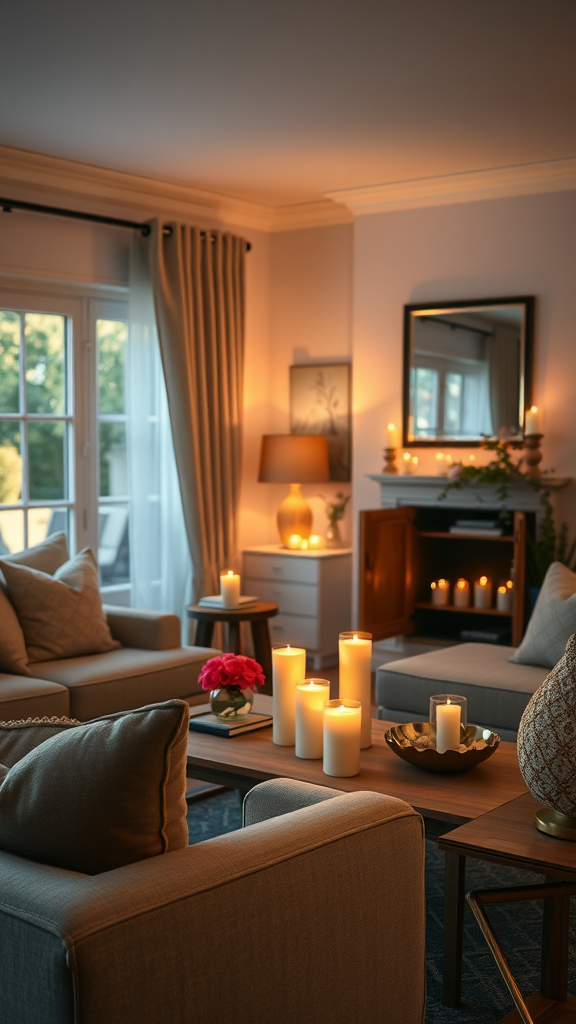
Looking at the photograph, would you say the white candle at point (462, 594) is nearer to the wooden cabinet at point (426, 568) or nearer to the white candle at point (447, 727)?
the wooden cabinet at point (426, 568)

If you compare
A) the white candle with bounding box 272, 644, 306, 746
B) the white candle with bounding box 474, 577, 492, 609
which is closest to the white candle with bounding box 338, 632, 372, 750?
the white candle with bounding box 272, 644, 306, 746

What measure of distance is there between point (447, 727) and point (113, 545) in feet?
11.2

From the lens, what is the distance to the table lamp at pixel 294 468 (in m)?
5.98

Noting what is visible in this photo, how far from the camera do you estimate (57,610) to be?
4.05 meters

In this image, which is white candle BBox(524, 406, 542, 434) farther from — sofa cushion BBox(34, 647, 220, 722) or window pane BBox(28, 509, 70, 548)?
window pane BBox(28, 509, 70, 548)

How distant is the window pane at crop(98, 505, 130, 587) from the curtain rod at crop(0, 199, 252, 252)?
58.4 inches

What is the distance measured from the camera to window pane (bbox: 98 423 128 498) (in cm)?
568

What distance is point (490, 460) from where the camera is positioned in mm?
5578

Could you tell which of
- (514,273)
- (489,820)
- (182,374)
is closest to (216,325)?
(182,374)

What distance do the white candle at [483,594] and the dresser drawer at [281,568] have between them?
0.91 metres

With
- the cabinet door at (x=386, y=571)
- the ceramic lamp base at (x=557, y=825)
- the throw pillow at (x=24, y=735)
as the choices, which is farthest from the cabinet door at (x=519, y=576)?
the throw pillow at (x=24, y=735)

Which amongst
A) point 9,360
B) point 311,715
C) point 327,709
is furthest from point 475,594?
point 327,709

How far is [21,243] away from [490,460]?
2.62m

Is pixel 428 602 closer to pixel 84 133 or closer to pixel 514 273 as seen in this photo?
pixel 514 273
